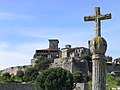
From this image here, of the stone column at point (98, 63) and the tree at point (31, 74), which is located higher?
the stone column at point (98, 63)

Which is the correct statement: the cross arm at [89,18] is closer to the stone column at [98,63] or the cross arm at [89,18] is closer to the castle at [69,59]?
the stone column at [98,63]

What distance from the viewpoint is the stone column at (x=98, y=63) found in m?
9.92

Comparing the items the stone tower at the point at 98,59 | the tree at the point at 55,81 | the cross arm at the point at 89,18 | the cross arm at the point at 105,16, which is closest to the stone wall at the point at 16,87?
the tree at the point at 55,81

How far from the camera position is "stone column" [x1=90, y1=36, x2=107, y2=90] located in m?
9.92

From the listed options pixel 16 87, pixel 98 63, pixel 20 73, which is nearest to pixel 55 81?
pixel 16 87

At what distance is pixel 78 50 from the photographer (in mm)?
110562

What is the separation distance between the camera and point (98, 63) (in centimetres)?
1007

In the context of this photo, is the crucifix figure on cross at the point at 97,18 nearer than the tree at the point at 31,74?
Yes

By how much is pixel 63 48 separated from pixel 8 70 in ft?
58.7

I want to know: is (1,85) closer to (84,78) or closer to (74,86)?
(74,86)

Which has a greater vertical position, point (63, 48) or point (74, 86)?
point (63, 48)

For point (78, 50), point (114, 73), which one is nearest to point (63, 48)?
point (78, 50)

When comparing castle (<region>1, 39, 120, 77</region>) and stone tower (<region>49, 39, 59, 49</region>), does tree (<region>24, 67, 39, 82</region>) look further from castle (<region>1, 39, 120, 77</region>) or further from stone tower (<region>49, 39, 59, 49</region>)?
stone tower (<region>49, 39, 59, 49</region>)

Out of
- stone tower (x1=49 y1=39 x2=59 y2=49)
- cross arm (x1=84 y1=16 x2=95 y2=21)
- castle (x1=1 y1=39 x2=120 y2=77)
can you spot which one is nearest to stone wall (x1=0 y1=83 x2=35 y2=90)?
castle (x1=1 y1=39 x2=120 y2=77)
